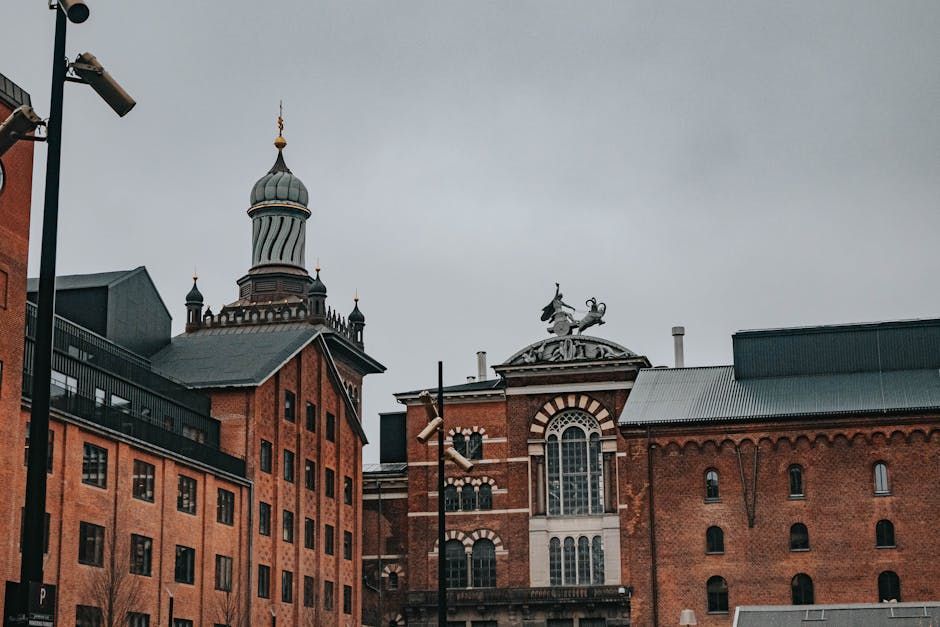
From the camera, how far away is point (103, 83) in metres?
17.0

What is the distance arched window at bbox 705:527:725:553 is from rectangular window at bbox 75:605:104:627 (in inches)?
1333

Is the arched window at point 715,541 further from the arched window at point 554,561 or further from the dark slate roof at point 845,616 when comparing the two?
the dark slate roof at point 845,616

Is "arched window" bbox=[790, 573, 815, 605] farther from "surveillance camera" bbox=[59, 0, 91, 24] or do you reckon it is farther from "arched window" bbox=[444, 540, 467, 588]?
"surveillance camera" bbox=[59, 0, 91, 24]

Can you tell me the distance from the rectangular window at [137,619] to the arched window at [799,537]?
3331 cm

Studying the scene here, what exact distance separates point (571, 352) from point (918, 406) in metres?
19.4

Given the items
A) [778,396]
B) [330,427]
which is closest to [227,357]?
[330,427]

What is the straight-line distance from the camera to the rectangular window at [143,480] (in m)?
58.2

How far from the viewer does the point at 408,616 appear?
8269cm

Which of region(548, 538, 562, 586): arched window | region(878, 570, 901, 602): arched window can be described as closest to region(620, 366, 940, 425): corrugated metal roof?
region(878, 570, 901, 602): arched window

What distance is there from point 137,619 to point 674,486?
Answer: 30.6m

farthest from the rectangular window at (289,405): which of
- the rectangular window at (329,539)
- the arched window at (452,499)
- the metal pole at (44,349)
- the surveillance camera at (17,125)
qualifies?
the surveillance camera at (17,125)

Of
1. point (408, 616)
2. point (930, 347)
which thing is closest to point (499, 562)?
point (408, 616)

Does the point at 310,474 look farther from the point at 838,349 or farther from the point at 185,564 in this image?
the point at 838,349

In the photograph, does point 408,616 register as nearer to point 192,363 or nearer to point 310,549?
point 310,549
